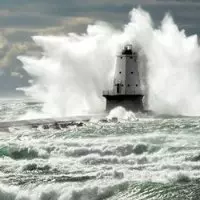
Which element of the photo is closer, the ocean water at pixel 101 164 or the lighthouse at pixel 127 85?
the ocean water at pixel 101 164

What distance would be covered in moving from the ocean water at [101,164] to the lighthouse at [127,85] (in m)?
23.9

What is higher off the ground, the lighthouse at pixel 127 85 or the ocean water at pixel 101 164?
the lighthouse at pixel 127 85

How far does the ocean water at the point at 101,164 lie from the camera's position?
123 ft

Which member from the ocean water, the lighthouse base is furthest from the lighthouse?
the ocean water

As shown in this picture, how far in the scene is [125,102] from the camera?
88.6m

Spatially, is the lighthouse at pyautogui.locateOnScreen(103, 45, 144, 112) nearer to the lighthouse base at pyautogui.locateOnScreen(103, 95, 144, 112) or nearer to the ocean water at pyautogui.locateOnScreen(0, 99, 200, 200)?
the lighthouse base at pyautogui.locateOnScreen(103, 95, 144, 112)

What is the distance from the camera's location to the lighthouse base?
8844 centimetres

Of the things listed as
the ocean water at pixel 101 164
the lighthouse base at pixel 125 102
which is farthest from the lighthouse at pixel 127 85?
the ocean water at pixel 101 164

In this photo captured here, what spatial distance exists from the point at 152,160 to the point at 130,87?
46.7 metres

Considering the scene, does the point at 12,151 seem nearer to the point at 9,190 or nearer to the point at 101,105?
the point at 9,190

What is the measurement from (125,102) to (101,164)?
4347cm

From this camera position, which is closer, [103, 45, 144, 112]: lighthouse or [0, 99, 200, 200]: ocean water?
[0, 99, 200, 200]: ocean water

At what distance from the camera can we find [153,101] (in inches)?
3912

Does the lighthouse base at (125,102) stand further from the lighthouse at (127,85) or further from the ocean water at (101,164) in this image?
the ocean water at (101,164)
